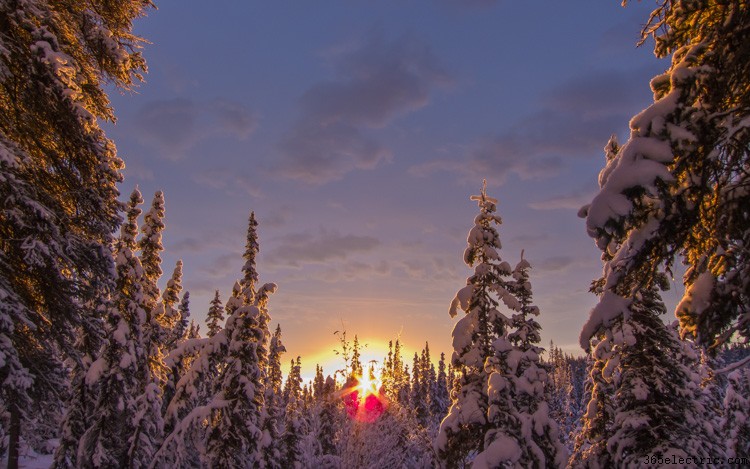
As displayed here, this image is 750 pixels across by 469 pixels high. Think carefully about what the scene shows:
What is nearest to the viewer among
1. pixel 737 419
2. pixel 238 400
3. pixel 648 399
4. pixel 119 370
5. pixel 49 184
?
pixel 49 184

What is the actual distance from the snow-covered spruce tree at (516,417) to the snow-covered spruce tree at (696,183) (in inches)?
427

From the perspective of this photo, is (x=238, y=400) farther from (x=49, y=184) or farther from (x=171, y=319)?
(x=49, y=184)

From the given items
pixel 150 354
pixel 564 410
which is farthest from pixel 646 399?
pixel 564 410

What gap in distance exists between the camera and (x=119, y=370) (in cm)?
2183

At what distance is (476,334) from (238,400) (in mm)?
13083

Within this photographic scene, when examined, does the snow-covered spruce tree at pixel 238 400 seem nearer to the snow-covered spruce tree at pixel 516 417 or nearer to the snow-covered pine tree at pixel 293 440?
the snow-covered pine tree at pixel 293 440

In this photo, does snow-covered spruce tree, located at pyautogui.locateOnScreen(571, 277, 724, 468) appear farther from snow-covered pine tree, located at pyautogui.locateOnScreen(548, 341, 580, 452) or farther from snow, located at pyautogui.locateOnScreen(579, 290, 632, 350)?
snow, located at pyautogui.locateOnScreen(579, 290, 632, 350)

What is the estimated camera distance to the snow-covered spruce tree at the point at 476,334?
53.1 ft

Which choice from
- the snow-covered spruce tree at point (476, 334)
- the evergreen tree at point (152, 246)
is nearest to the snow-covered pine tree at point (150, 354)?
the evergreen tree at point (152, 246)

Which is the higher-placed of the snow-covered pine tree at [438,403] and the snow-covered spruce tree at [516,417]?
the snow-covered pine tree at [438,403]

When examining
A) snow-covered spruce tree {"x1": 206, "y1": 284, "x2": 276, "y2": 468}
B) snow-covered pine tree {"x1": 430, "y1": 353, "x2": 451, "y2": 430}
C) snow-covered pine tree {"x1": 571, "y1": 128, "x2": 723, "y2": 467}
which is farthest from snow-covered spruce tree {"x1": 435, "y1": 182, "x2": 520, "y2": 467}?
snow-covered pine tree {"x1": 430, "y1": 353, "x2": 451, "y2": 430}

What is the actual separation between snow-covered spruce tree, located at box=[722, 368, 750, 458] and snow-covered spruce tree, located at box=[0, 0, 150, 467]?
28.7 metres

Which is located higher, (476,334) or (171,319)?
(171,319)

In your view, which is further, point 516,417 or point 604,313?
point 516,417
